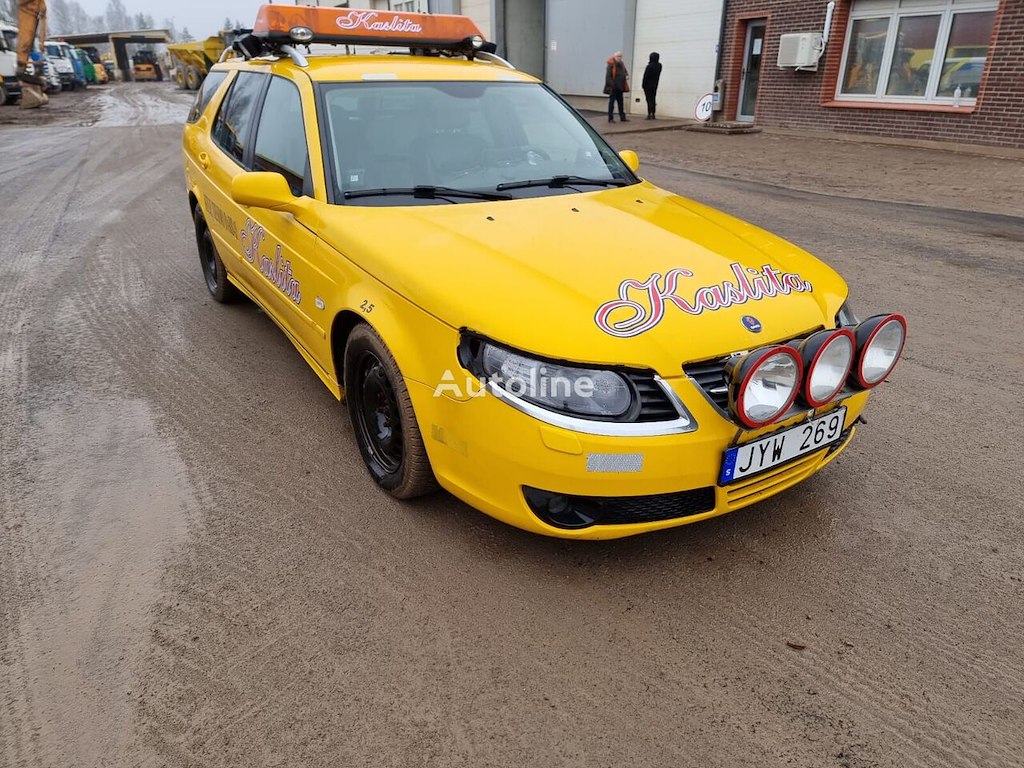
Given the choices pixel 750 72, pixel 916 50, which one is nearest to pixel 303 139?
pixel 916 50

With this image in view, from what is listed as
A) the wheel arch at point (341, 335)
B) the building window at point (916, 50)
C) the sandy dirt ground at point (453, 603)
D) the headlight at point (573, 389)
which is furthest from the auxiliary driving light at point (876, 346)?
the building window at point (916, 50)

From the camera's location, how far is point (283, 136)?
3.74m

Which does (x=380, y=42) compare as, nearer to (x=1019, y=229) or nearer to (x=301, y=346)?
(x=301, y=346)

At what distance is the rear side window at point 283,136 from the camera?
3.49 metres

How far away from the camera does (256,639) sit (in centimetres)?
237

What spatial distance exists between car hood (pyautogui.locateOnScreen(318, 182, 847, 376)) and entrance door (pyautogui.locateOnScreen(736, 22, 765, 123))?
1470 centimetres

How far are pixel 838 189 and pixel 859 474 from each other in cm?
775

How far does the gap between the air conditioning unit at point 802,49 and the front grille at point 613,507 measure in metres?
14.4

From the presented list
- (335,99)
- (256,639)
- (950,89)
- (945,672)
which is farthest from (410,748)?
(950,89)

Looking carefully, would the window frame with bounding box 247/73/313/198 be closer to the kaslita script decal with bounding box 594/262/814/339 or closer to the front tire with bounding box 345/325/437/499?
the front tire with bounding box 345/325/437/499

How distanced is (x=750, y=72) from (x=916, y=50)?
3908 mm

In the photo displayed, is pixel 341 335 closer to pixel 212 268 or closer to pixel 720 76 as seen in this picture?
pixel 212 268

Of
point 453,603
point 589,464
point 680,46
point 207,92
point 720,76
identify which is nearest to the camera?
point 589,464

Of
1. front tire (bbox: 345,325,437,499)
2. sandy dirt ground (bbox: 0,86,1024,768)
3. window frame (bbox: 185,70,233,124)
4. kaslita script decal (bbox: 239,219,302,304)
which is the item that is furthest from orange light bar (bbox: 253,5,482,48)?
front tire (bbox: 345,325,437,499)
